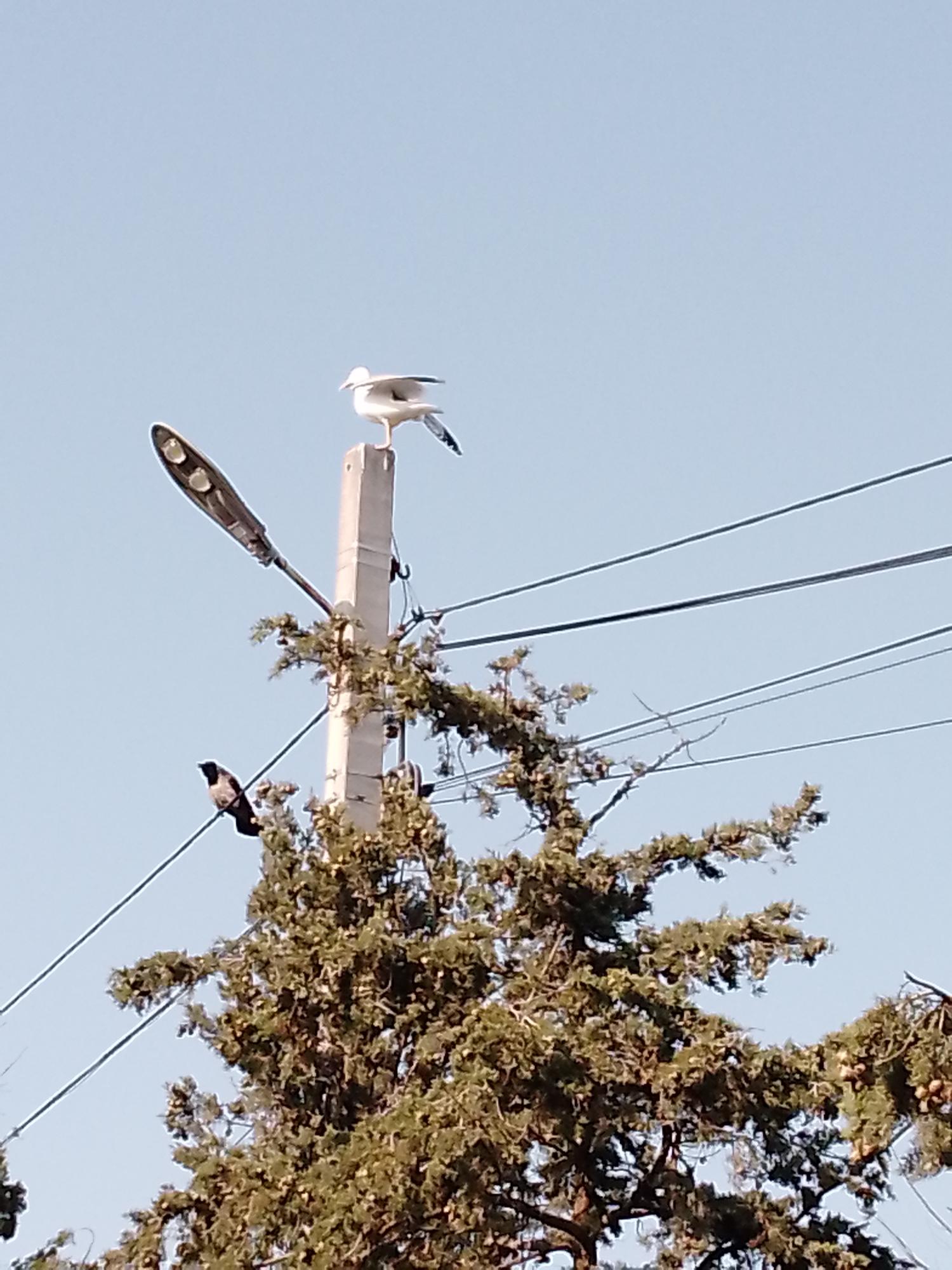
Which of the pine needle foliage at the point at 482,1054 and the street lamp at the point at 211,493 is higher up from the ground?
the street lamp at the point at 211,493

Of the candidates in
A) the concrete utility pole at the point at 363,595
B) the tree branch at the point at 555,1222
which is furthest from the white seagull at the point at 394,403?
the tree branch at the point at 555,1222

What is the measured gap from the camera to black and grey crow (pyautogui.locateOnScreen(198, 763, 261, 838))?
9.57 metres

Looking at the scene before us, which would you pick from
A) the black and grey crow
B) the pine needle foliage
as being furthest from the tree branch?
the black and grey crow

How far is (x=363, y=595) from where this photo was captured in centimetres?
983

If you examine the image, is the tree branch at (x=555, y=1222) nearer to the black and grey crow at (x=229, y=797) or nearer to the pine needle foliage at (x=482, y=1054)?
the pine needle foliage at (x=482, y=1054)

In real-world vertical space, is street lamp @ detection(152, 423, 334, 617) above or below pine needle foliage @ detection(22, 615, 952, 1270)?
above

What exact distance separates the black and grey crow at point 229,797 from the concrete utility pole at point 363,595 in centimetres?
49

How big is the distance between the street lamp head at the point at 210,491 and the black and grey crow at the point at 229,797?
3.87 ft

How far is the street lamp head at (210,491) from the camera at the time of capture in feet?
33.8

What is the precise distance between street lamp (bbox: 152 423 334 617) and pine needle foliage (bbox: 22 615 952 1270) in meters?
1.75

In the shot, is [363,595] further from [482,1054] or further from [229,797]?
[482,1054]

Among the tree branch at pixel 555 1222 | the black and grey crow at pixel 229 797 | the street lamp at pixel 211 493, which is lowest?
the tree branch at pixel 555 1222

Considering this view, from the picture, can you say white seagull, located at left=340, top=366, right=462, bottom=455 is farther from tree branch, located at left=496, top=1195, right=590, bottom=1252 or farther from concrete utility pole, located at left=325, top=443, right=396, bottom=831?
tree branch, located at left=496, top=1195, right=590, bottom=1252

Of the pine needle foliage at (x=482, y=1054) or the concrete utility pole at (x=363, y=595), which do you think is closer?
the pine needle foliage at (x=482, y=1054)
